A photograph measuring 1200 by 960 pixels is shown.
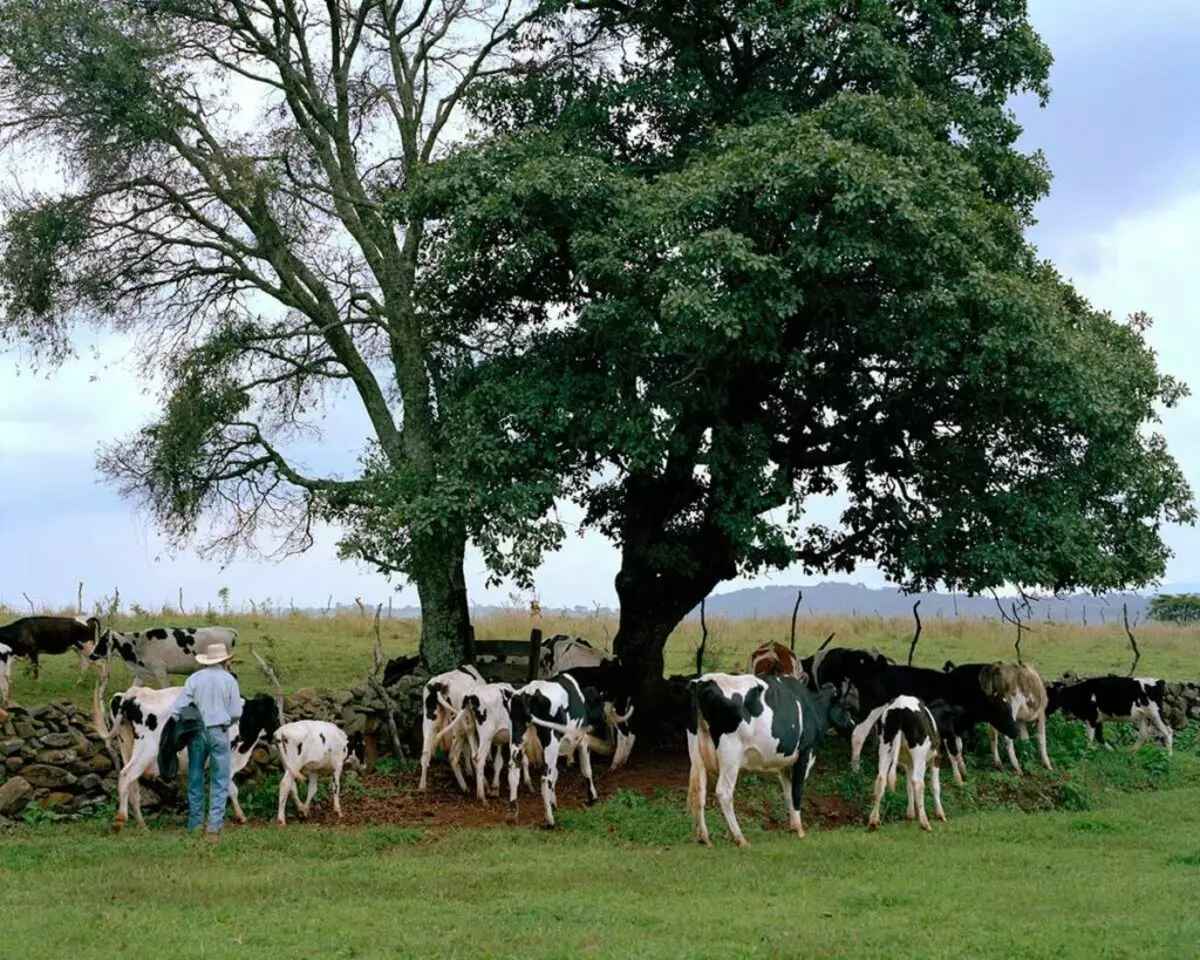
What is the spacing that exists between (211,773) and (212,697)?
859 millimetres

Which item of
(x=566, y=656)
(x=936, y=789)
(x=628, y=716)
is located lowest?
(x=936, y=789)

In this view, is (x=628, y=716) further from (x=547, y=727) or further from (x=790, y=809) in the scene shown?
(x=790, y=809)

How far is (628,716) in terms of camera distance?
64.6ft

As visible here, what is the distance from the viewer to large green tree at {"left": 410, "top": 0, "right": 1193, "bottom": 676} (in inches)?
687

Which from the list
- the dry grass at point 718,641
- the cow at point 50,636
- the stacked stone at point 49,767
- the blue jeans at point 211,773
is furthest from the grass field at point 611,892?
the dry grass at point 718,641

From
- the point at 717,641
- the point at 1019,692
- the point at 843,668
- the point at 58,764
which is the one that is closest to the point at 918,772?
the point at 1019,692

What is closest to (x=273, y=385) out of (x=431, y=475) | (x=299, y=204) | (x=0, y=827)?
(x=299, y=204)

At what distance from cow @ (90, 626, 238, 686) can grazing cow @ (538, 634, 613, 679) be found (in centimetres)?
556

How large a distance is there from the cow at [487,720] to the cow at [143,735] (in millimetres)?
2727

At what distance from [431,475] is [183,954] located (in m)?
9.76

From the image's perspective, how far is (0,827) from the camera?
52.2 feet

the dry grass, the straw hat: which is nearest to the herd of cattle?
the straw hat

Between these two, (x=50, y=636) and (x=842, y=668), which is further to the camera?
(x=50, y=636)

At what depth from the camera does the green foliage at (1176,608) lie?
58375 mm
